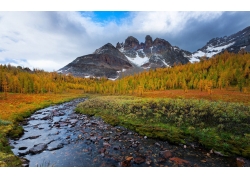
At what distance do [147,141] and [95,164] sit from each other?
173 inches

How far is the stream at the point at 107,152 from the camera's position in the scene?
7.12 m

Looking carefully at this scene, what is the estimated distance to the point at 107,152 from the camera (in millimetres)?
8305

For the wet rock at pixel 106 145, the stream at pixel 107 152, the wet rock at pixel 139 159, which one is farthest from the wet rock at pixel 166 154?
the wet rock at pixel 106 145

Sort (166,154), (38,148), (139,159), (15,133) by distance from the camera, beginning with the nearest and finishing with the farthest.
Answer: (139,159) < (166,154) < (38,148) < (15,133)

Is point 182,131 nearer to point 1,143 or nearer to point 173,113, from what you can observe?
point 173,113

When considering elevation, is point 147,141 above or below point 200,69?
below

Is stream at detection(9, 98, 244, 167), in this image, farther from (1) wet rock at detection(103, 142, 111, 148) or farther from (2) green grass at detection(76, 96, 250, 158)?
(2) green grass at detection(76, 96, 250, 158)

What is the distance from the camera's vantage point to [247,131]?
9.08m

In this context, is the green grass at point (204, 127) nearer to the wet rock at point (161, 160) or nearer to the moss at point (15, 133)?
the wet rock at point (161, 160)

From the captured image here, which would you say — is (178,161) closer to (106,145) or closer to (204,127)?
(106,145)

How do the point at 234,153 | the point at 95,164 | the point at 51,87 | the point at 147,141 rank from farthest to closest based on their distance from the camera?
the point at 51,87, the point at 147,141, the point at 234,153, the point at 95,164

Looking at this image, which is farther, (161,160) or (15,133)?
(15,133)

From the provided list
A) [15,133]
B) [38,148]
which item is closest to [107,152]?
[38,148]
